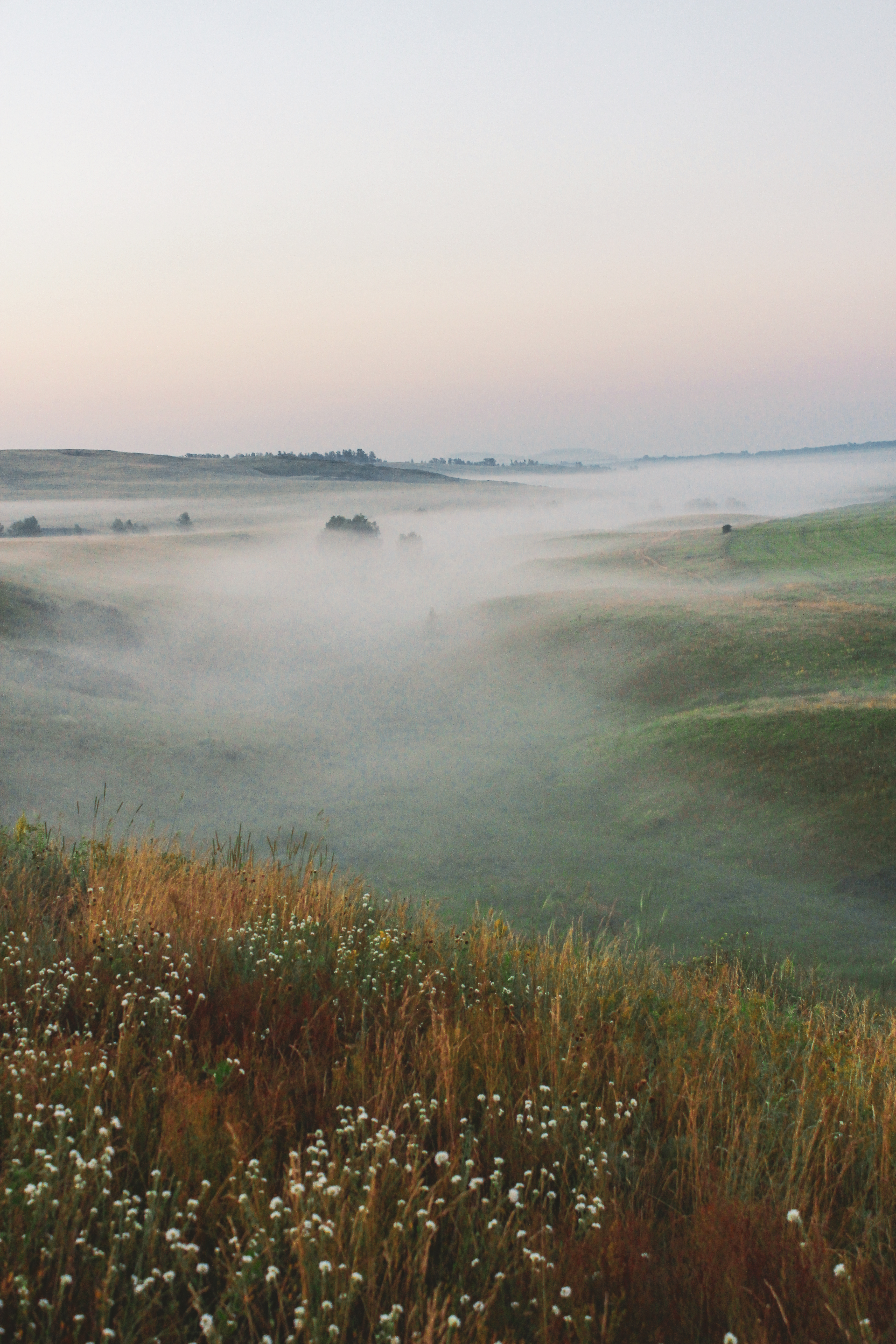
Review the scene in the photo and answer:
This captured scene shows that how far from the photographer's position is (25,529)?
240ft

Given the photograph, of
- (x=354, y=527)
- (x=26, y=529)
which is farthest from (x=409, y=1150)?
(x=26, y=529)

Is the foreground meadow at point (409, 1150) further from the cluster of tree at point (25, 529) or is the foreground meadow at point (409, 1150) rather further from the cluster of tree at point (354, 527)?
the cluster of tree at point (25, 529)

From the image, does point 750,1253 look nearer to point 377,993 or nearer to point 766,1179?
point 766,1179

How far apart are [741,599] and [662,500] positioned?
395ft

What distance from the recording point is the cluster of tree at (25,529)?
235 ft

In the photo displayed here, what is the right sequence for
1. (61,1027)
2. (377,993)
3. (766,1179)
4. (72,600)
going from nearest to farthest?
(766,1179)
(61,1027)
(377,993)
(72,600)

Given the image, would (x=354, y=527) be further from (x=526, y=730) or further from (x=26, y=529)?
(x=526, y=730)

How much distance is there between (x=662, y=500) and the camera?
14600cm

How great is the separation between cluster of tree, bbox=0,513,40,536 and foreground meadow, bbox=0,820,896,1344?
75.6 m

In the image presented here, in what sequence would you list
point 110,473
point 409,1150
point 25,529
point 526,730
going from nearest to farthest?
1. point 409,1150
2. point 526,730
3. point 25,529
4. point 110,473

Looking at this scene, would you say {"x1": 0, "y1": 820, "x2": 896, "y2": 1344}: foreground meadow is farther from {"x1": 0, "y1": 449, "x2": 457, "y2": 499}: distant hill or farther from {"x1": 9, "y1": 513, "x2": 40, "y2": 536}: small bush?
{"x1": 0, "y1": 449, "x2": 457, "y2": 499}: distant hill

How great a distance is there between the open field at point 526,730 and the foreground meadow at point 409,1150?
198 inches

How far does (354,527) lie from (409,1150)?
7230 centimetres

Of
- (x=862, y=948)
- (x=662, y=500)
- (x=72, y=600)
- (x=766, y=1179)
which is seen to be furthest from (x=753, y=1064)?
(x=662, y=500)
